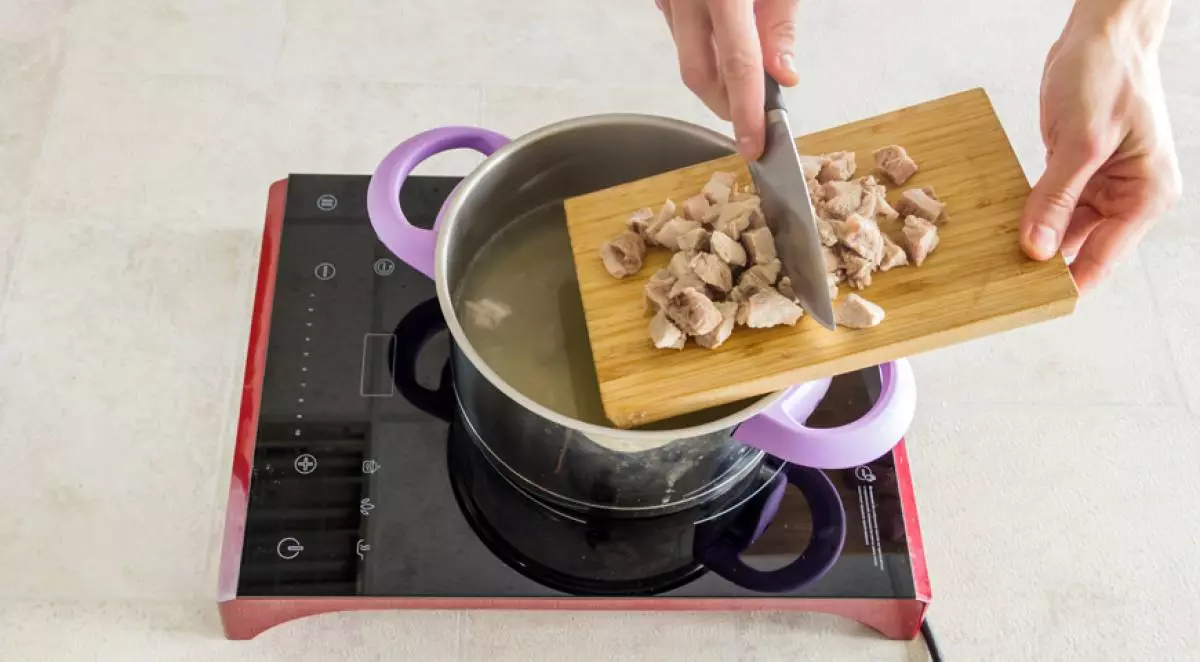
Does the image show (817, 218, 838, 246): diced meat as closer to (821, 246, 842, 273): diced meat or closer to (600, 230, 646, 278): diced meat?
(821, 246, 842, 273): diced meat

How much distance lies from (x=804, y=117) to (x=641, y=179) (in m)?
0.40

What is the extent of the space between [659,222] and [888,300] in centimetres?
16

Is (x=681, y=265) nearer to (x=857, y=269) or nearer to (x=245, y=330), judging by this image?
(x=857, y=269)

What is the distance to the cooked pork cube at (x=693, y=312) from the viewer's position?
2.10ft

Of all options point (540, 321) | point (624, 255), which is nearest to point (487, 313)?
point (540, 321)

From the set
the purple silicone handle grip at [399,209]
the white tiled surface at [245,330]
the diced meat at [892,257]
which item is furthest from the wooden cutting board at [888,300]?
the white tiled surface at [245,330]

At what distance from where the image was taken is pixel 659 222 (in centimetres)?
71

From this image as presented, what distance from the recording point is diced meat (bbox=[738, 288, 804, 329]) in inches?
25.6

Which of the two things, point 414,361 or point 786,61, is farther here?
point 414,361

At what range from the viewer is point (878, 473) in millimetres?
823

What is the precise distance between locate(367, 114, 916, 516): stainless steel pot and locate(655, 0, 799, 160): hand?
61 millimetres

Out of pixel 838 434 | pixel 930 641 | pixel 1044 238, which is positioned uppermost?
pixel 1044 238

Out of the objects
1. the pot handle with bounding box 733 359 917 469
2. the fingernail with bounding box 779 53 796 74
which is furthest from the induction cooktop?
the fingernail with bounding box 779 53 796 74

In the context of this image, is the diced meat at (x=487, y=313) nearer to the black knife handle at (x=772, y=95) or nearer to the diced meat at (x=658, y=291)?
the diced meat at (x=658, y=291)
